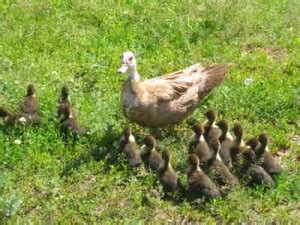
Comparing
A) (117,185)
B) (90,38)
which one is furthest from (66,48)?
(117,185)

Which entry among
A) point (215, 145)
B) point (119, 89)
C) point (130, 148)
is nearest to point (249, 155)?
point (215, 145)

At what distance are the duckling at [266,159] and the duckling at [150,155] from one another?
1.04 m

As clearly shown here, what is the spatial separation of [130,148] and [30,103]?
56.5 inches

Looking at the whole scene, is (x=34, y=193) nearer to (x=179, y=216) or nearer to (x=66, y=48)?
(x=179, y=216)

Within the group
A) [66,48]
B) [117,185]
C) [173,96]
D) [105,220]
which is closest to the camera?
[105,220]

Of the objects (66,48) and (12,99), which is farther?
(66,48)

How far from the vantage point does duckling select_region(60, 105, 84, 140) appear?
843 cm

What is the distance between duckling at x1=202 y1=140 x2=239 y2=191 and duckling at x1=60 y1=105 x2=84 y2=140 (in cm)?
161

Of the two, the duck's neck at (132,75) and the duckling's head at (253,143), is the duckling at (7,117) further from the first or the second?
the duckling's head at (253,143)

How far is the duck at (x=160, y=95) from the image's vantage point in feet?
27.6

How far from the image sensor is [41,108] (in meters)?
8.98

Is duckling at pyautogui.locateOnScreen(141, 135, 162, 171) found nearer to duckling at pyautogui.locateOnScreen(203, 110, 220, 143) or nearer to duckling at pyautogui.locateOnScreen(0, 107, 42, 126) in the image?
duckling at pyautogui.locateOnScreen(203, 110, 220, 143)

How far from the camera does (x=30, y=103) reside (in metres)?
8.67

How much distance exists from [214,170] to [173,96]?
1296 millimetres
